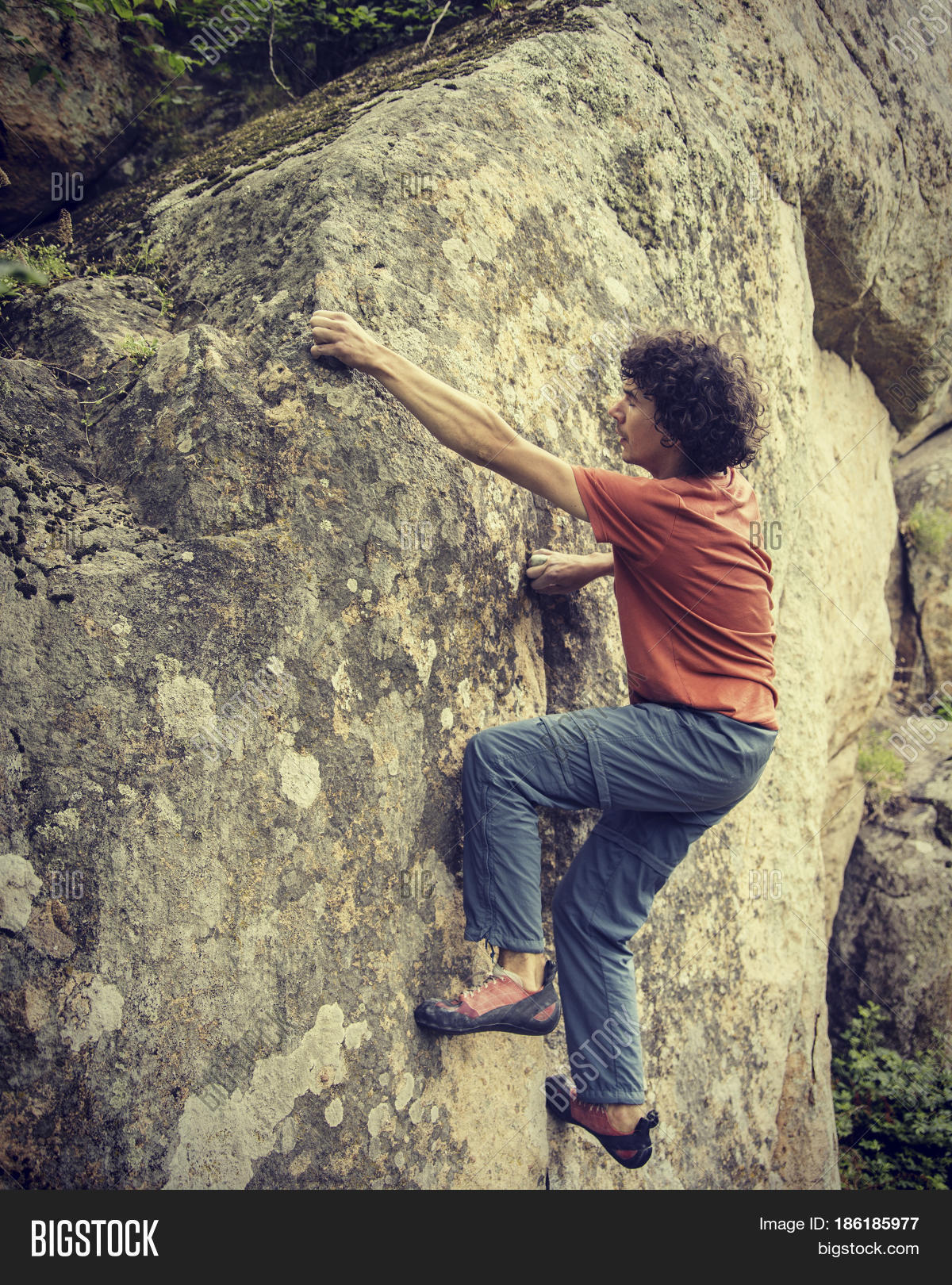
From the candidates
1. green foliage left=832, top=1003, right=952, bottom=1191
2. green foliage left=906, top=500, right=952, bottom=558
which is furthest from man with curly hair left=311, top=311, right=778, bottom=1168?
green foliage left=906, top=500, right=952, bottom=558

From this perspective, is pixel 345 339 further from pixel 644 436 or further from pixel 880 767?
pixel 880 767

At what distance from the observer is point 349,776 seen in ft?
8.55

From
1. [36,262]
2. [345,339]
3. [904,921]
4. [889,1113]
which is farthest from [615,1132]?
[36,262]

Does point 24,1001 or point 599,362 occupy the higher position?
point 599,362

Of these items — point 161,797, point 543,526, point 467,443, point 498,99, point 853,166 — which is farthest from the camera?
point 853,166

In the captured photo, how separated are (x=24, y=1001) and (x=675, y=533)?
85.6 inches

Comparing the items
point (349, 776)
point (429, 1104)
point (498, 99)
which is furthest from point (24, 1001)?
point (498, 99)

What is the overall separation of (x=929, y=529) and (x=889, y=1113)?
4.40 metres

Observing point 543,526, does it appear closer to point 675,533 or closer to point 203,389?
point 675,533

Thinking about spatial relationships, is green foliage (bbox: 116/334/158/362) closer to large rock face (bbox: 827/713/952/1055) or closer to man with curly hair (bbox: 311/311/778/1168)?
man with curly hair (bbox: 311/311/778/1168)

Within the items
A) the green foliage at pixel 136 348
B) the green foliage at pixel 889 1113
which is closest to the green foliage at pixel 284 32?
the green foliage at pixel 136 348

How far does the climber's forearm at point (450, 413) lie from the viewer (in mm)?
2553

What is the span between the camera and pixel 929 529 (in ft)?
23.1

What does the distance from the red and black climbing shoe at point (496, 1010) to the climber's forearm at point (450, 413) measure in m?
Result: 1.62
